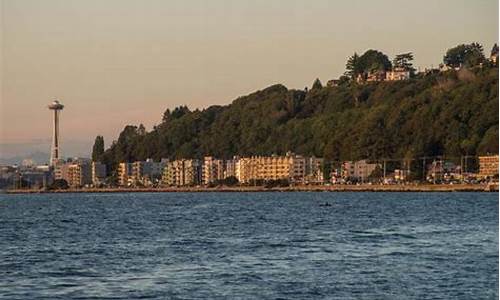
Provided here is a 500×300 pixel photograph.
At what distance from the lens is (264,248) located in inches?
1884

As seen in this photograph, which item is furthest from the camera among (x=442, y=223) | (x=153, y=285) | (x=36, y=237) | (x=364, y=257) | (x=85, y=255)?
(x=442, y=223)

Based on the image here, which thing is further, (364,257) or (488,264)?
(364,257)

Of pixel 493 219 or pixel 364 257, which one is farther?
pixel 493 219

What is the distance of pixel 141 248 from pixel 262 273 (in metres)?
12.5

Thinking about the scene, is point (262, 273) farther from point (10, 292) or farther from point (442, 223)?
point (442, 223)

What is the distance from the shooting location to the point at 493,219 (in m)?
72.1

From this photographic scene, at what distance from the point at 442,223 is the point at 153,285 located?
117 ft

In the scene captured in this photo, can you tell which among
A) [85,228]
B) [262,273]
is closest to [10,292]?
[262,273]

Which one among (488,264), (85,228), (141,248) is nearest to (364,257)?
(488,264)

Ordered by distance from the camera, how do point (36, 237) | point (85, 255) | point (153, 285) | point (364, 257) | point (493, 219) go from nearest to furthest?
point (153, 285) → point (364, 257) → point (85, 255) → point (36, 237) → point (493, 219)

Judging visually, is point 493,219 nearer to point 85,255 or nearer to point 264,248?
point 264,248

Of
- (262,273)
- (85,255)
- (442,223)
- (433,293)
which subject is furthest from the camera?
(442,223)

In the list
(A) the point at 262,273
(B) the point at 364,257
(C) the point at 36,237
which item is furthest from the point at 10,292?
(C) the point at 36,237

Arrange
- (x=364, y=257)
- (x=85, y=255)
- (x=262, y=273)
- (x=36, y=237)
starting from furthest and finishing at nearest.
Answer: (x=36, y=237) → (x=85, y=255) → (x=364, y=257) → (x=262, y=273)
